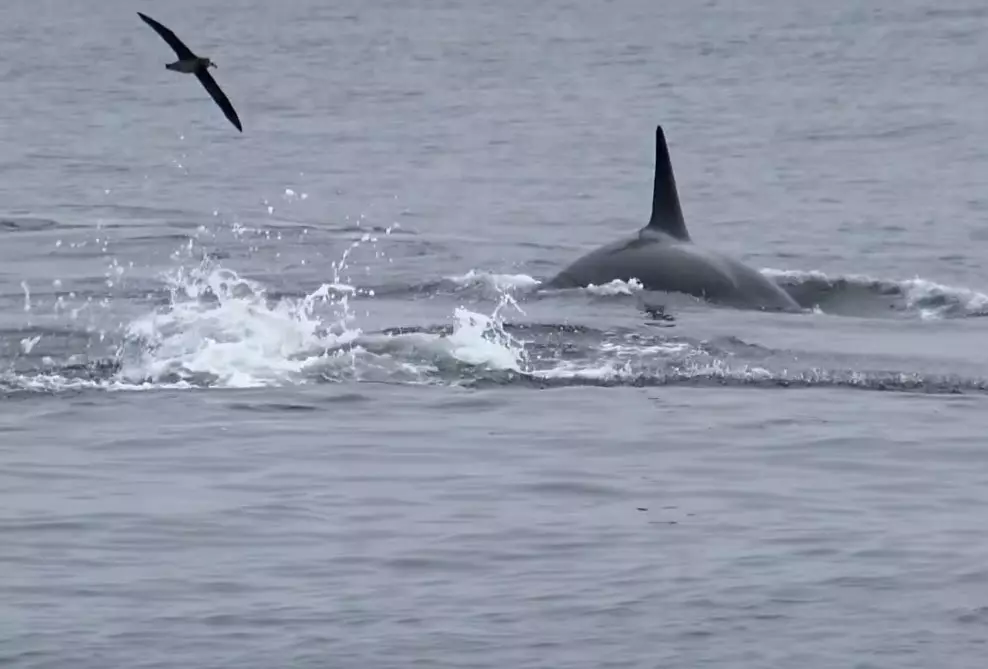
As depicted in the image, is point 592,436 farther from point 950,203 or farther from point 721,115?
point 721,115

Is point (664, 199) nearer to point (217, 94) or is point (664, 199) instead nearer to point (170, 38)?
point (217, 94)

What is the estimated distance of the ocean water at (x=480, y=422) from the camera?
1025cm

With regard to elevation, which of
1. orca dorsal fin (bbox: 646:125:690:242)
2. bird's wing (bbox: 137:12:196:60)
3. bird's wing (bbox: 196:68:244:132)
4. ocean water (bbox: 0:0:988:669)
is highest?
bird's wing (bbox: 137:12:196:60)

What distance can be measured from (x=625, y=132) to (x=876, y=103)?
770cm

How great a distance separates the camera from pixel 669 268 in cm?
2055

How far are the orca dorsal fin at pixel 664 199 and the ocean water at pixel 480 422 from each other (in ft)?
3.05

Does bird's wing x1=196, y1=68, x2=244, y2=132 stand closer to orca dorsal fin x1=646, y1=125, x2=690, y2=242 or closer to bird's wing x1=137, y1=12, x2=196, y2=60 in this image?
bird's wing x1=137, y1=12, x2=196, y2=60

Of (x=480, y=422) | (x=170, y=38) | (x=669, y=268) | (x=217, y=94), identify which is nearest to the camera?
(x=170, y=38)

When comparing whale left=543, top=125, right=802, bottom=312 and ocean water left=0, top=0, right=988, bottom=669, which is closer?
ocean water left=0, top=0, right=988, bottom=669

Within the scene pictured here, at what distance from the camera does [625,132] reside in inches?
1767

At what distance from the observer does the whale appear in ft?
66.3

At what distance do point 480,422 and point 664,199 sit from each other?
6.29 metres

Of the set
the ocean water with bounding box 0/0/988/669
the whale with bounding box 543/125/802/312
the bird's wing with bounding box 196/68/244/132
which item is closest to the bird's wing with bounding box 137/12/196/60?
the bird's wing with bounding box 196/68/244/132

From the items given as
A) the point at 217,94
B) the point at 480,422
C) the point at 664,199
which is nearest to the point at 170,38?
the point at 217,94
